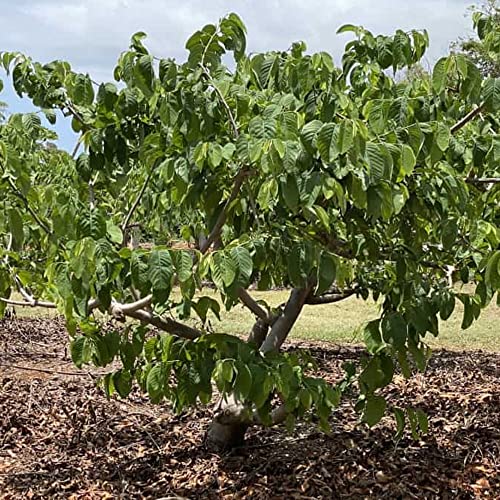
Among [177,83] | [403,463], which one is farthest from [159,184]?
[403,463]

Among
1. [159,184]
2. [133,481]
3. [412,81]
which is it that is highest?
[412,81]

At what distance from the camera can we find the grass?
9.53 meters

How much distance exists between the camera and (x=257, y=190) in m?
2.45

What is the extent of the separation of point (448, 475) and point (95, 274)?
232 centimetres

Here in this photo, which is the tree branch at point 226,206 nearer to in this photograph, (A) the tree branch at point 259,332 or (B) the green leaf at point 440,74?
(B) the green leaf at point 440,74

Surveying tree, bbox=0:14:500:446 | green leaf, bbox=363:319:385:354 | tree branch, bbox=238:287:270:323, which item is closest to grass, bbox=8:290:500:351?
tree branch, bbox=238:287:270:323

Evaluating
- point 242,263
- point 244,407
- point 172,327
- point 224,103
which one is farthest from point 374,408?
point 224,103

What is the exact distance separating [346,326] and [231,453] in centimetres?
755

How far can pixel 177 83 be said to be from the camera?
7.74 ft

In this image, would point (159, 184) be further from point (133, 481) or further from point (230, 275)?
point (133, 481)

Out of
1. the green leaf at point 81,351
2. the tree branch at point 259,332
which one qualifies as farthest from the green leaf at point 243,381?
the tree branch at point 259,332

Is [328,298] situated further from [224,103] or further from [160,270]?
[160,270]

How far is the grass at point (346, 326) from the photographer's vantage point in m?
9.53

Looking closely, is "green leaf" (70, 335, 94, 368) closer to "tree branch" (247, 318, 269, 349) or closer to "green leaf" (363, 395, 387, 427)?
"green leaf" (363, 395, 387, 427)
